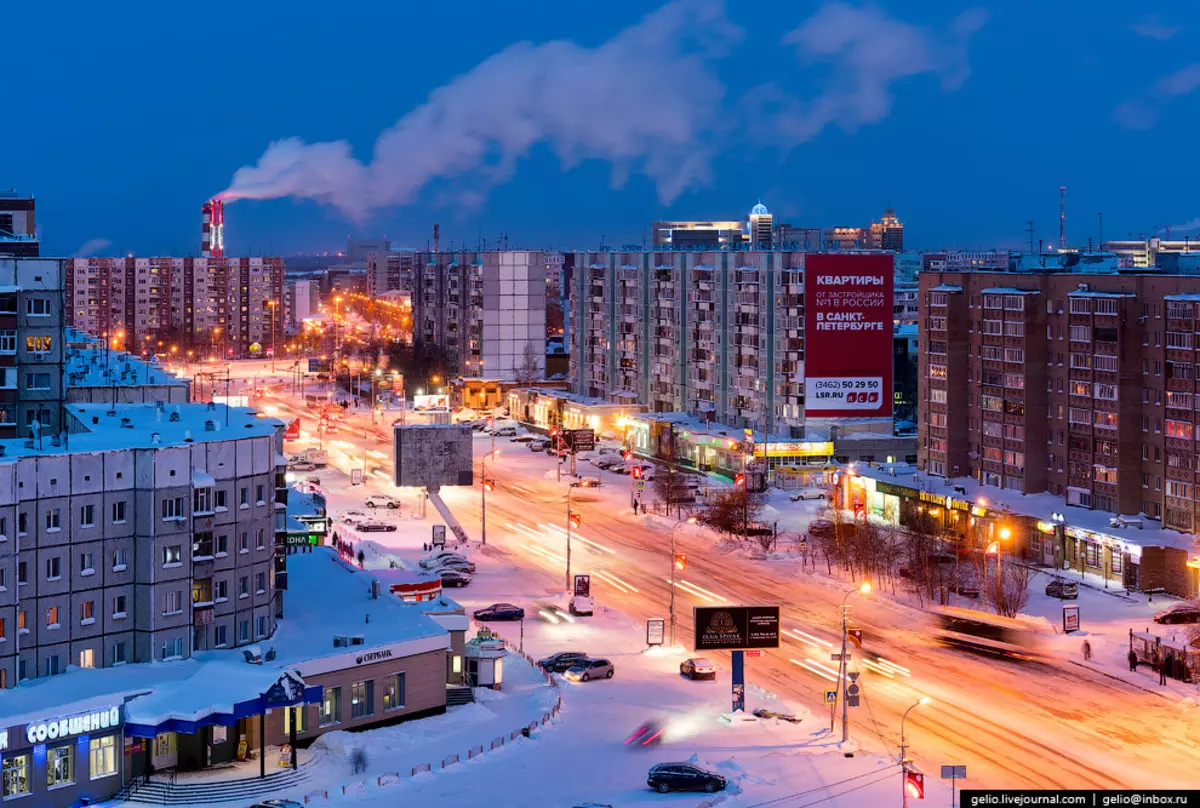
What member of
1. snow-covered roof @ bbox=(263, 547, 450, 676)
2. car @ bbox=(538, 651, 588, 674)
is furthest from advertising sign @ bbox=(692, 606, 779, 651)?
snow-covered roof @ bbox=(263, 547, 450, 676)

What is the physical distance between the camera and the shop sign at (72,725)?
49156 millimetres

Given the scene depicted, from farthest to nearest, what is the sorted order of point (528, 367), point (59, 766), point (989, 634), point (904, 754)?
point (528, 367)
point (989, 634)
point (904, 754)
point (59, 766)

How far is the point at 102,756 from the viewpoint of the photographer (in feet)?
167

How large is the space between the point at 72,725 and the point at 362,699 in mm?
10942

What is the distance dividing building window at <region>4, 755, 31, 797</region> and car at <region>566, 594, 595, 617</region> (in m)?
30.8

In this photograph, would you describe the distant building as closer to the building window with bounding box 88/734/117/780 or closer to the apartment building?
the apartment building

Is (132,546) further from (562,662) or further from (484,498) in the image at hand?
(484,498)

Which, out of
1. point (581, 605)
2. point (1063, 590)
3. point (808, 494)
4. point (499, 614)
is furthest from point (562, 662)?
point (808, 494)

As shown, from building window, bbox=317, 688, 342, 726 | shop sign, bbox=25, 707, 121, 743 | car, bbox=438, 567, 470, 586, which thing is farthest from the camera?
car, bbox=438, 567, 470, 586

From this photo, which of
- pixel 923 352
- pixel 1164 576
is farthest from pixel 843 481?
pixel 1164 576

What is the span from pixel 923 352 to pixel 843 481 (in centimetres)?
970

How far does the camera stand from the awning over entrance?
167 ft

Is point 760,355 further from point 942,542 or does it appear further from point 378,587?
point 378,587

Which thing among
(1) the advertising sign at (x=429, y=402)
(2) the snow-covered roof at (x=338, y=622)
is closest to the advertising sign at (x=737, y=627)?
(2) the snow-covered roof at (x=338, y=622)
